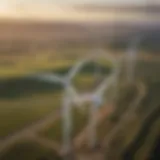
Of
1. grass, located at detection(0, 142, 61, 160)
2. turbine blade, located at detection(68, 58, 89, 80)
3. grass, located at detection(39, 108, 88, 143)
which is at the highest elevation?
turbine blade, located at detection(68, 58, 89, 80)

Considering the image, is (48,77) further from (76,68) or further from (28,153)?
(28,153)

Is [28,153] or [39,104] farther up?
[39,104]

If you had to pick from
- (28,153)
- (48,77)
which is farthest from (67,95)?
(28,153)

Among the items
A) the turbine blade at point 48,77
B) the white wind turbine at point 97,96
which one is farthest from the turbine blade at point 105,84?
the turbine blade at point 48,77

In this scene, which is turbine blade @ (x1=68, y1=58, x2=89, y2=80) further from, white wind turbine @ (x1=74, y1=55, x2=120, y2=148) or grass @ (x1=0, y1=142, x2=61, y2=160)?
grass @ (x1=0, y1=142, x2=61, y2=160)

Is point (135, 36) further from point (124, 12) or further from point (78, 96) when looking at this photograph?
point (78, 96)

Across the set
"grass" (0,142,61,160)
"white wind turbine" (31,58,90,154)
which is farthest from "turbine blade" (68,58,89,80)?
"grass" (0,142,61,160)

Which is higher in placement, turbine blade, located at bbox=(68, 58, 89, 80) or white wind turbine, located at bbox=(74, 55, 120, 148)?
turbine blade, located at bbox=(68, 58, 89, 80)

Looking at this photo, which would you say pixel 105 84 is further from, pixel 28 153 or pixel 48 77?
pixel 28 153
